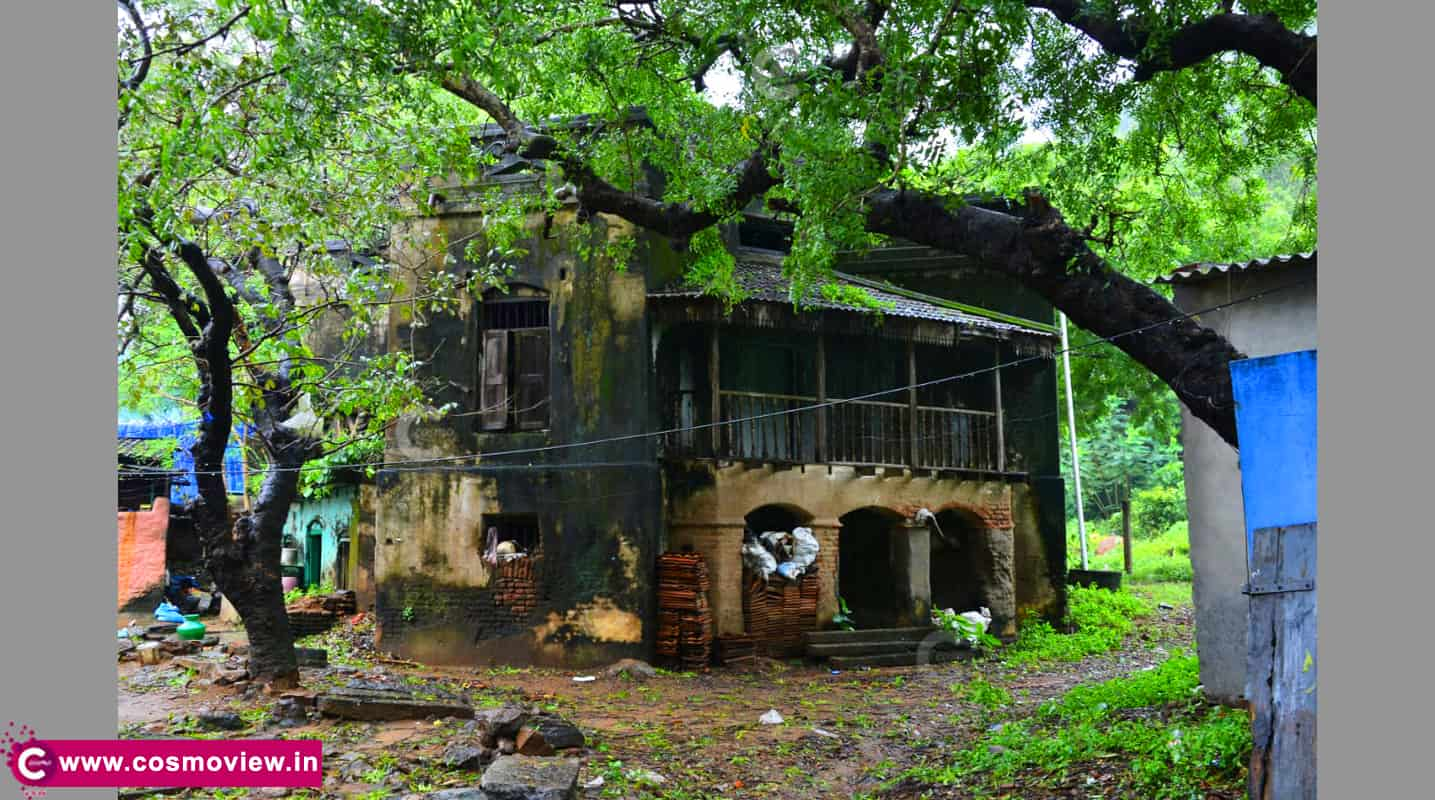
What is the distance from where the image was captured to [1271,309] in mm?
9539

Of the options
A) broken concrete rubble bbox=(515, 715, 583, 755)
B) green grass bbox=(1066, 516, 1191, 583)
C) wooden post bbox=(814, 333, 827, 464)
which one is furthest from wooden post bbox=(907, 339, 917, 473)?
broken concrete rubble bbox=(515, 715, 583, 755)

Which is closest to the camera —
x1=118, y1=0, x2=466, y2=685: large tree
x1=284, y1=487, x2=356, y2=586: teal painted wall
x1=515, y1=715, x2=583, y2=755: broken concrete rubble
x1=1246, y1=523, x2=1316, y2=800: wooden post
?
x1=1246, y1=523, x2=1316, y2=800: wooden post

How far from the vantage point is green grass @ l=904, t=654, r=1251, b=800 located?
7.35 m

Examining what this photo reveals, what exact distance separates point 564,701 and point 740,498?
4612 mm

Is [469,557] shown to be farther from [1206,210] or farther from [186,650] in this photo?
[1206,210]

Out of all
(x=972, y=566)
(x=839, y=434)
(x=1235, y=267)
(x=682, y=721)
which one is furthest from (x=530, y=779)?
(x=972, y=566)

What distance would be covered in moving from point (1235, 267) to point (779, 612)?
9088 millimetres

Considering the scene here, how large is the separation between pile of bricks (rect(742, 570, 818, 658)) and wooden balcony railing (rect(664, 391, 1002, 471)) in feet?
6.17

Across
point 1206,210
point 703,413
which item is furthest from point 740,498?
point 1206,210

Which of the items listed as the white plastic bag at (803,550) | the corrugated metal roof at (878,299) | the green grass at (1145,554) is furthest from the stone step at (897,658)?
the green grass at (1145,554)

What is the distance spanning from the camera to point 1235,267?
9.61 metres

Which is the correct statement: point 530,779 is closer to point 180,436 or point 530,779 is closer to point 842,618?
point 842,618

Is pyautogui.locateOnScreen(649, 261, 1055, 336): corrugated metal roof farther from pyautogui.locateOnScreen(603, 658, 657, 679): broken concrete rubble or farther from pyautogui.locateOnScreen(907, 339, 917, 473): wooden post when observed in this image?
Answer: pyautogui.locateOnScreen(603, 658, 657, 679): broken concrete rubble

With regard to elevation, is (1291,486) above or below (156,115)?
below
